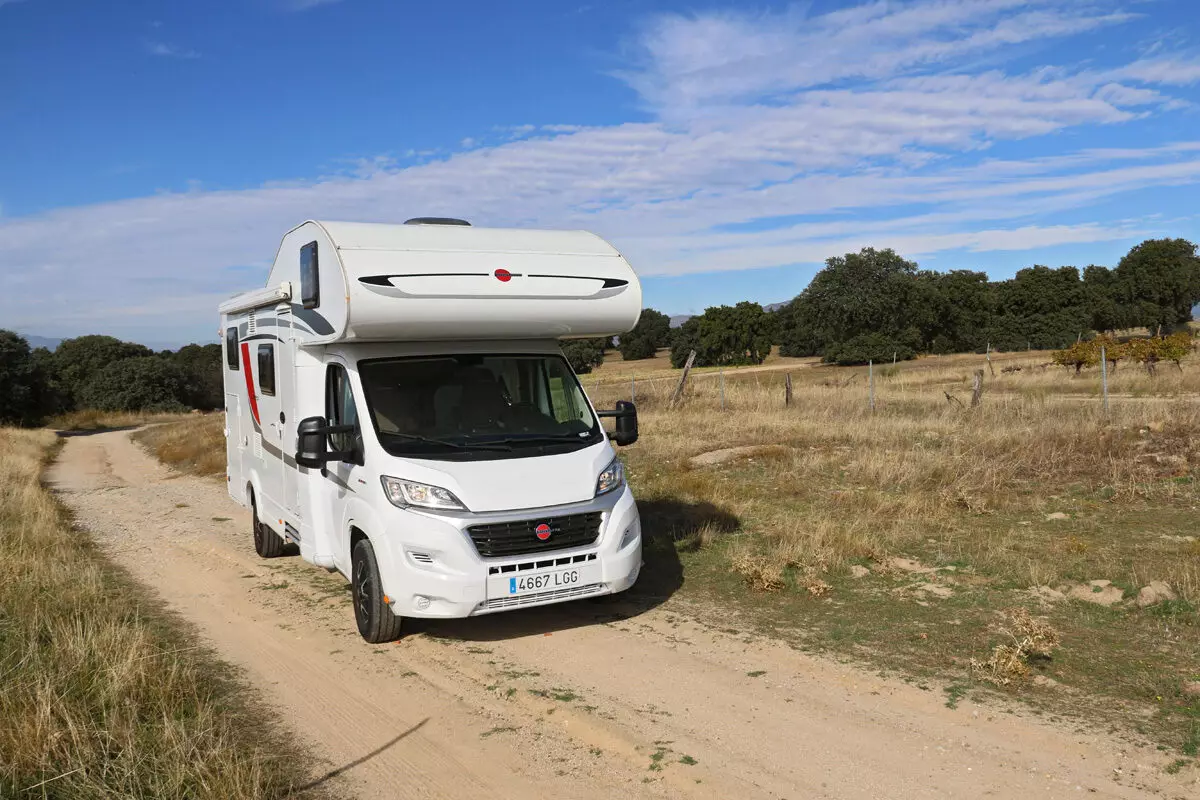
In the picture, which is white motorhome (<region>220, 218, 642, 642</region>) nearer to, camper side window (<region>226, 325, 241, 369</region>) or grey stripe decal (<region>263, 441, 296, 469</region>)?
grey stripe decal (<region>263, 441, 296, 469</region>)

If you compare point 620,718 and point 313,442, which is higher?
point 313,442

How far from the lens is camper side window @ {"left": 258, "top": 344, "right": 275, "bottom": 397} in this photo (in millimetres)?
8578

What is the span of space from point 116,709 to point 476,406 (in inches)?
126

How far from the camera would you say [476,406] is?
7113 mm

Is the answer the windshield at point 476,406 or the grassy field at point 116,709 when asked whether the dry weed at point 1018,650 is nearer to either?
the windshield at point 476,406

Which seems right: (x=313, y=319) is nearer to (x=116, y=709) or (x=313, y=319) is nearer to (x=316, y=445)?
(x=316, y=445)

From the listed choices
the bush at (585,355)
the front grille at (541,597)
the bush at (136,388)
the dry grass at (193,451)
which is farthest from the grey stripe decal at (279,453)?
the bush at (136,388)

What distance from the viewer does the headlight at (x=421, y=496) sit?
244 inches

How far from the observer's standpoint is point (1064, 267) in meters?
74.9

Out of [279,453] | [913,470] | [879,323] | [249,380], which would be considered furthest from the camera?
[879,323]

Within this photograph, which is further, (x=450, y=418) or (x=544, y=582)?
(x=450, y=418)

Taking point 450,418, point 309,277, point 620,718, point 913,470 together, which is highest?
point 309,277

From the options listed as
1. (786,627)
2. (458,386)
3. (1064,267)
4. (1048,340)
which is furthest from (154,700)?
(1064,267)

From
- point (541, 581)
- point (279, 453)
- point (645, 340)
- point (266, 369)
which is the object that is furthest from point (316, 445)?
point (645, 340)
